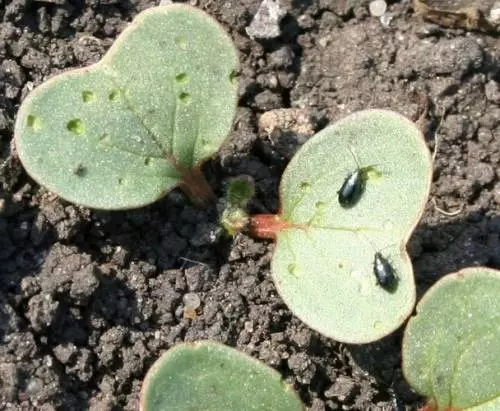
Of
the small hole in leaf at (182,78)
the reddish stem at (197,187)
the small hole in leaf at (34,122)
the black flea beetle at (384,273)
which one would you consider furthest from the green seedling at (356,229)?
the small hole in leaf at (34,122)

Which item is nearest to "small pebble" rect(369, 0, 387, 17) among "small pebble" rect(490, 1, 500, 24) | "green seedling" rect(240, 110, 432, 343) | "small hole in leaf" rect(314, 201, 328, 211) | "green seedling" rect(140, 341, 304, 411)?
"small pebble" rect(490, 1, 500, 24)

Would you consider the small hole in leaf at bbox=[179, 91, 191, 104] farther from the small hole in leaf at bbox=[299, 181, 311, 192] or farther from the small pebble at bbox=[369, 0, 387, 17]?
the small pebble at bbox=[369, 0, 387, 17]

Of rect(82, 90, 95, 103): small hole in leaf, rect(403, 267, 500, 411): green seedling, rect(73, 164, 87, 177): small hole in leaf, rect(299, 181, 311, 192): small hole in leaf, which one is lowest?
rect(403, 267, 500, 411): green seedling

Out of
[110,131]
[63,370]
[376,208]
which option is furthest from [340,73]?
[63,370]

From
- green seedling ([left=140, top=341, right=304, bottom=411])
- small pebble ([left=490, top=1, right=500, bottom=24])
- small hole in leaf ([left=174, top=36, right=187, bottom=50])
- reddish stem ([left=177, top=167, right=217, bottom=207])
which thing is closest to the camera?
green seedling ([left=140, top=341, right=304, bottom=411])

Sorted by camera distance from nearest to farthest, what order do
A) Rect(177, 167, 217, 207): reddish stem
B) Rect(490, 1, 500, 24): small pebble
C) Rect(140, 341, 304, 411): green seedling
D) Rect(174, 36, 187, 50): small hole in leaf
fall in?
Rect(140, 341, 304, 411): green seedling → Rect(174, 36, 187, 50): small hole in leaf → Rect(177, 167, 217, 207): reddish stem → Rect(490, 1, 500, 24): small pebble

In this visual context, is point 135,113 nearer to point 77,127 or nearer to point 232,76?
point 77,127
